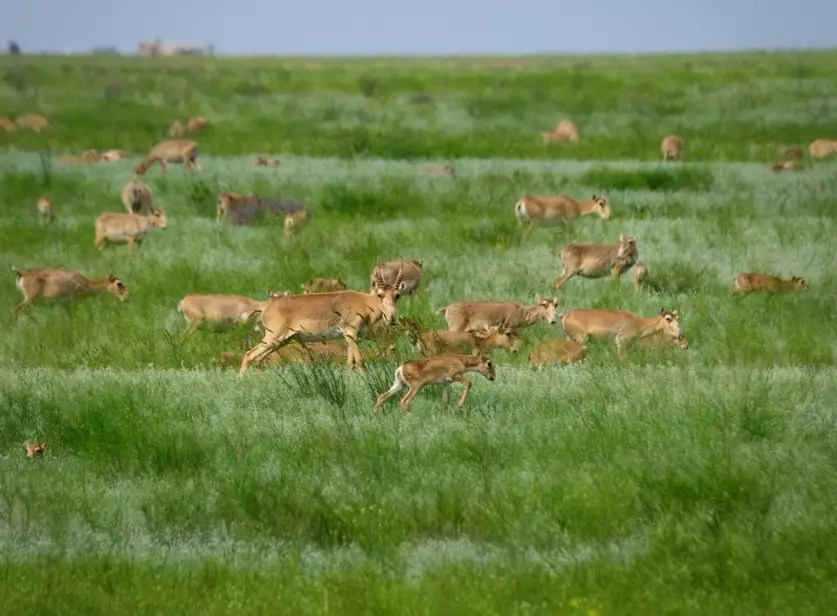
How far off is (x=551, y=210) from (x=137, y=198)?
7.36 m

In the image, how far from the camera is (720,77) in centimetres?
6456

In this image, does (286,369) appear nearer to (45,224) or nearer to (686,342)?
(686,342)

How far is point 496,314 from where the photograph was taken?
1661 cm

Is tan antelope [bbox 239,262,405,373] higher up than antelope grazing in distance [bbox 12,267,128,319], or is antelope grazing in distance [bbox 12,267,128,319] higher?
tan antelope [bbox 239,262,405,373]

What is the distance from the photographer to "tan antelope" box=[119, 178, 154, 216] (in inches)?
1017

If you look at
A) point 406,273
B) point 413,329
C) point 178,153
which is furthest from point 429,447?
point 178,153

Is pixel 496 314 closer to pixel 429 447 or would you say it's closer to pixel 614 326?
pixel 614 326

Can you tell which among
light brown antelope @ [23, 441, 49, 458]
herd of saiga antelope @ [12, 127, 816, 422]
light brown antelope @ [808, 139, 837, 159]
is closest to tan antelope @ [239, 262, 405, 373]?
herd of saiga antelope @ [12, 127, 816, 422]

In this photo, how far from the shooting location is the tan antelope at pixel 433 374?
1221cm

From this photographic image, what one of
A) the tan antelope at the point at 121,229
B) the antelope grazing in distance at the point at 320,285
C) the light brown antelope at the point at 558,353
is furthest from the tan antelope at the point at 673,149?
the light brown antelope at the point at 558,353

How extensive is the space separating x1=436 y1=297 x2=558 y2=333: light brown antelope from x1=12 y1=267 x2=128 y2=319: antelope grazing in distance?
15.2 feet

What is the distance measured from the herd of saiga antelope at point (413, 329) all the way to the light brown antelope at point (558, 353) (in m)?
0.01

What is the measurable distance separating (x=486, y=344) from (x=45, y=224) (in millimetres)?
11585

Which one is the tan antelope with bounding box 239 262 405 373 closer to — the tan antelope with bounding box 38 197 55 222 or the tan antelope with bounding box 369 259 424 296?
the tan antelope with bounding box 369 259 424 296
